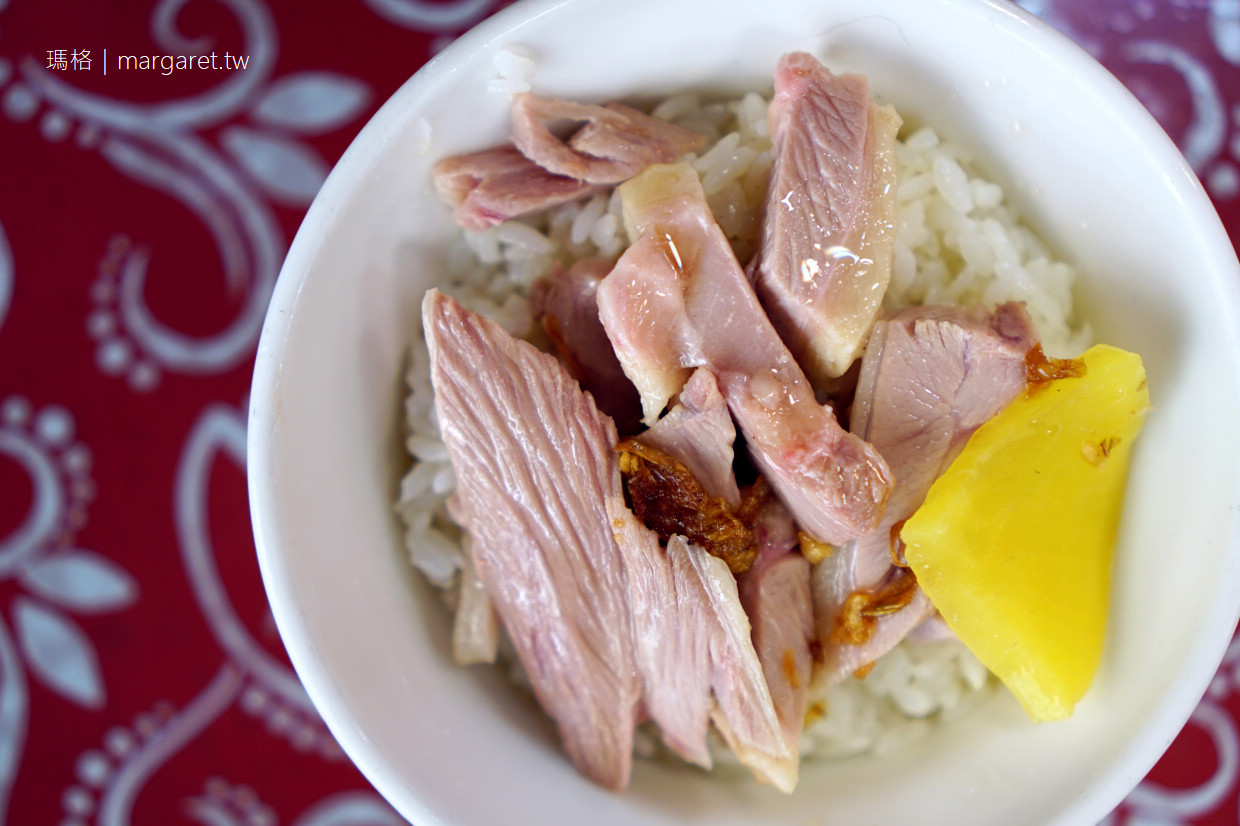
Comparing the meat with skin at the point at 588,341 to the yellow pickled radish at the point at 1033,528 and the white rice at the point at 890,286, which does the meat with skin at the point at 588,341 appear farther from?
the yellow pickled radish at the point at 1033,528

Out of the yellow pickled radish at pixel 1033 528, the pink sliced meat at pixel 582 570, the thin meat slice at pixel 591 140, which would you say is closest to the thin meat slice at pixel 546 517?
the pink sliced meat at pixel 582 570

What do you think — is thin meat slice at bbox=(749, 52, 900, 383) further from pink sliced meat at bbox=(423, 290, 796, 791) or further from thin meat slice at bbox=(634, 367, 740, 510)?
pink sliced meat at bbox=(423, 290, 796, 791)

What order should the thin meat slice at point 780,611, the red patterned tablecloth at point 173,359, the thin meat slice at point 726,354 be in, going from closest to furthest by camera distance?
the thin meat slice at point 726,354, the thin meat slice at point 780,611, the red patterned tablecloth at point 173,359

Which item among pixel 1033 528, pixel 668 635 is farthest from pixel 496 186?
pixel 1033 528

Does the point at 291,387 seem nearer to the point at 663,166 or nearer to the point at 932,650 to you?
the point at 663,166

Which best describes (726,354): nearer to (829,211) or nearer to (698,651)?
(829,211)

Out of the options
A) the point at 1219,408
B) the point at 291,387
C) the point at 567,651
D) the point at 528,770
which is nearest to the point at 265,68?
the point at 291,387
